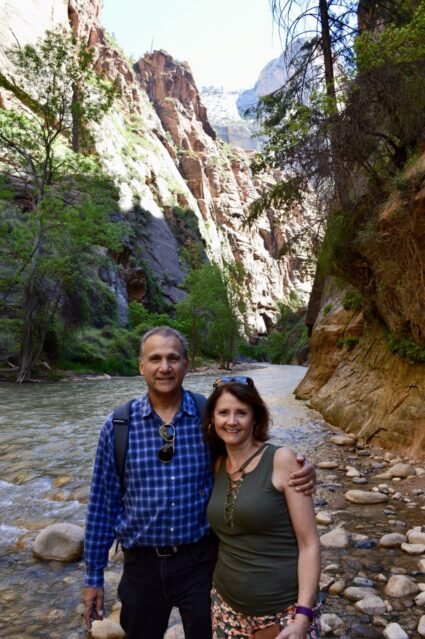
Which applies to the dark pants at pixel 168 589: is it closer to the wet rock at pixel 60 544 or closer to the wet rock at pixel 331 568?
the wet rock at pixel 331 568

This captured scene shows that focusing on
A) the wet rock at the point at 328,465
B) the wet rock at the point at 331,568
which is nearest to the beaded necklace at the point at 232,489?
the wet rock at the point at 331,568

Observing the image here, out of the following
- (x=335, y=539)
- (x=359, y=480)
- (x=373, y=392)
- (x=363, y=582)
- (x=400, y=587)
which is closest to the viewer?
(x=400, y=587)

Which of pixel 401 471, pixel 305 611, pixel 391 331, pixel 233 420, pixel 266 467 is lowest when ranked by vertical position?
pixel 401 471

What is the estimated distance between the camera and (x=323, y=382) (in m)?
14.7

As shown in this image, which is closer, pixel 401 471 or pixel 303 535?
pixel 303 535

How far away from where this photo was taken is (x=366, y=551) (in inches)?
155

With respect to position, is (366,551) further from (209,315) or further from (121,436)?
(209,315)

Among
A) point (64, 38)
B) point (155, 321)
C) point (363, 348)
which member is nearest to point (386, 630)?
point (363, 348)

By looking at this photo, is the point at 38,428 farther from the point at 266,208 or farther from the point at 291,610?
the point at 291,610

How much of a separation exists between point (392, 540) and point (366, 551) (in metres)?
0.25

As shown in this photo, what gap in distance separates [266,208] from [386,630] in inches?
358

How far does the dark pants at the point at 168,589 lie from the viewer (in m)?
2.19

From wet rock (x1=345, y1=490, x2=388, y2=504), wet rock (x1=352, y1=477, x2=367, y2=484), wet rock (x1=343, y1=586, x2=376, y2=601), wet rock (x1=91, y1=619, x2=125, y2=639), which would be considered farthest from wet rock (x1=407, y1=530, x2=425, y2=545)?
wet rock (x1=91, y1=619, x2=125, y2=639)

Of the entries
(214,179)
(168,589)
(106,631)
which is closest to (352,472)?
(106,631)
